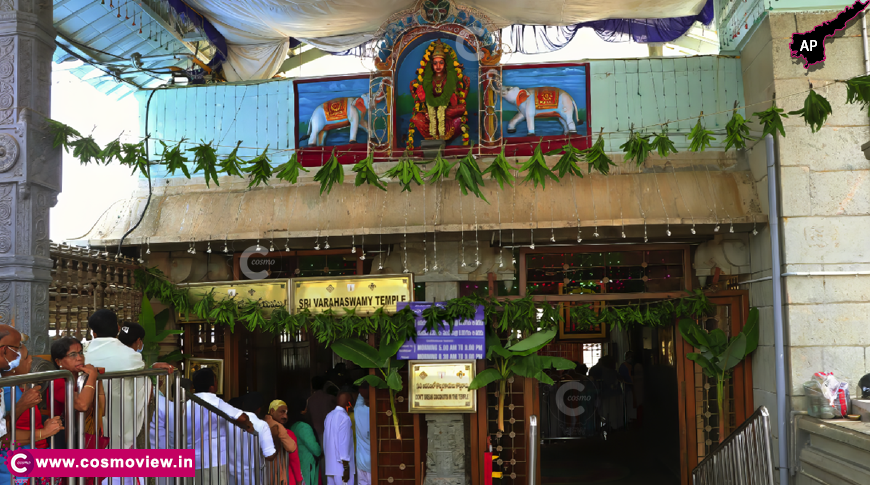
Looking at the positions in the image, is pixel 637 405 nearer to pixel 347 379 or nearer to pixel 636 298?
pixel 636 298

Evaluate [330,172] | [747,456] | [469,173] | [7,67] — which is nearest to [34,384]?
[7,67]

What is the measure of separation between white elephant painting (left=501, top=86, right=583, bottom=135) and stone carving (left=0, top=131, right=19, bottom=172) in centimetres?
496

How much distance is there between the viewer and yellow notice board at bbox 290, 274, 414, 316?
8000 mm

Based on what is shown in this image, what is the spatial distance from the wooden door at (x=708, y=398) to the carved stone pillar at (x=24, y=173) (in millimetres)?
6607

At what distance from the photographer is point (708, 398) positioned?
7938mm

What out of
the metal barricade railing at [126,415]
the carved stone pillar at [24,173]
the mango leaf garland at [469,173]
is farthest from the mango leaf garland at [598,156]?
the carved stone pillar at [24,173]

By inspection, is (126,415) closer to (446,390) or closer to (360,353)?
(360,353)

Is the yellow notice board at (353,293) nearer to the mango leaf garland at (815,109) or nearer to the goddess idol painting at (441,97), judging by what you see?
the goddess idol painting at (441,97)

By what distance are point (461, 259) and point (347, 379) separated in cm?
244

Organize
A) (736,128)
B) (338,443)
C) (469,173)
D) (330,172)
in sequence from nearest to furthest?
1. (736,128)
2. (469,173)
3. (330,172)
4. (338,443)

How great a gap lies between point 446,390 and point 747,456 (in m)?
3.24

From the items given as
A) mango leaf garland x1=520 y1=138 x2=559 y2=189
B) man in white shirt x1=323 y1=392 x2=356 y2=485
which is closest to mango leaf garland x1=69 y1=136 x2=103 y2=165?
man in white shirt x1=323 y1=392 x2=356 y2=485

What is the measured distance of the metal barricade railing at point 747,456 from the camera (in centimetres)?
552

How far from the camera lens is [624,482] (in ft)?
29.5
